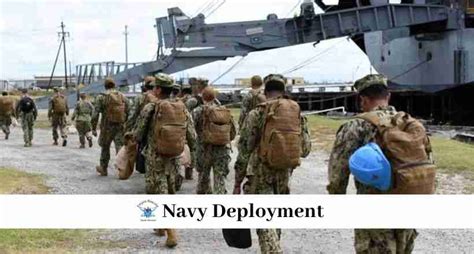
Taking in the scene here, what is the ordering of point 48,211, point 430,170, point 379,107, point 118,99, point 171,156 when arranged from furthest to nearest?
1. point 118,99
2. point 171,156
3. point 48,211
4. point 379,107
5. point 430,170

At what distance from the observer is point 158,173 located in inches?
233

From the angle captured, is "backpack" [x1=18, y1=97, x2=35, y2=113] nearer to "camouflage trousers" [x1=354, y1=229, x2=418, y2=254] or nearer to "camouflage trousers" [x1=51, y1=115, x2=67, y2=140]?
"camouflage trousers" [x1=51, y1=115, x2=67, y2=140]

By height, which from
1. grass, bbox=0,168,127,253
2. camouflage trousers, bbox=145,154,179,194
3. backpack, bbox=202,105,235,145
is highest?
backpack, bbox=202,105,235,145

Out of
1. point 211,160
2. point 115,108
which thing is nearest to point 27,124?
point 115,108

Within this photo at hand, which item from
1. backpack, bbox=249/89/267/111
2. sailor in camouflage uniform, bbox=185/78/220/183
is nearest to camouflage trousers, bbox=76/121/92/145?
sailor in camouflage uniform, bbox=185/78/220/183

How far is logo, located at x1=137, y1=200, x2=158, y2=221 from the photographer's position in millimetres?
5118

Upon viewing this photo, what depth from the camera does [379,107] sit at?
3725mm

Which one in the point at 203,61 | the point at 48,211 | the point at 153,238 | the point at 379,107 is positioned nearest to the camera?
the point at 379,107

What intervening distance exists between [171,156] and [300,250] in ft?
4.70

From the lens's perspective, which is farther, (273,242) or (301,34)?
(301,34)

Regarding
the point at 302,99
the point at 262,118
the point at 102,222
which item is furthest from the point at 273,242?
the point at 302,99

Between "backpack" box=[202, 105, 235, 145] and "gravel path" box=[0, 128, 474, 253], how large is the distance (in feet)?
3.18

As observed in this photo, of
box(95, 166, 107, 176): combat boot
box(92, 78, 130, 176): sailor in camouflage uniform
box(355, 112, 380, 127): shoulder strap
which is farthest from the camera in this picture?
box(95, 166, 107, 176): combat boot

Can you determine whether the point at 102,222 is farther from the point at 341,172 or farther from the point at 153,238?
the point at 341,172
